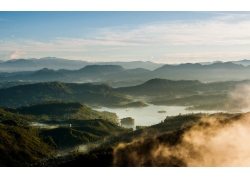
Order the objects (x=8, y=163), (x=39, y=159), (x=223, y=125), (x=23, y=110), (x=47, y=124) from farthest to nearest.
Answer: (x=23, y=110) < (x=47, y=124) < (x=39, y=159) < (x=8, y=163) < (x=223, y=125)

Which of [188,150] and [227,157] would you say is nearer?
[227,157]

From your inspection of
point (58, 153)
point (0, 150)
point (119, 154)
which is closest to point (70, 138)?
point (58, 153)

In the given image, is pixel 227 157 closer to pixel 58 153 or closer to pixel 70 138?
pixel 58 153

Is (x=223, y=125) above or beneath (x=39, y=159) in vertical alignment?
above

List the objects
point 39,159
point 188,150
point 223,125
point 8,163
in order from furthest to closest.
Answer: point 39,159
point 8,163
point 223,125
point 188,150

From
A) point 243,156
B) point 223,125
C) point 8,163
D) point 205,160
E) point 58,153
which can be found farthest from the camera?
point 58,153

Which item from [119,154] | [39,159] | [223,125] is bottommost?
[39,159]

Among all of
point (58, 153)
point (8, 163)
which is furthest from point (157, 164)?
point (58, 153)

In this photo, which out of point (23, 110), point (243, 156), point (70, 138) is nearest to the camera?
point (243, 156)

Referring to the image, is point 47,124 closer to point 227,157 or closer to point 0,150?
point 0,150
